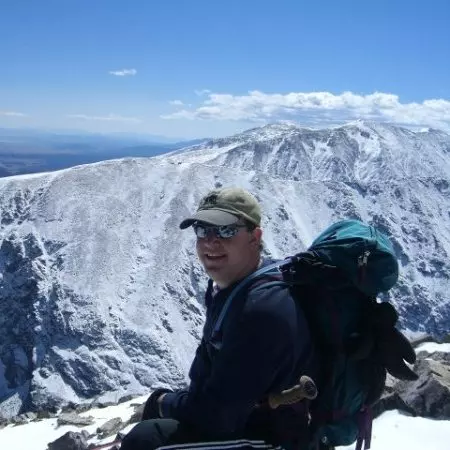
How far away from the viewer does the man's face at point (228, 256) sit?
531 cm

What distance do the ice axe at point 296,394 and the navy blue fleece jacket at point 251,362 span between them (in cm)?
9

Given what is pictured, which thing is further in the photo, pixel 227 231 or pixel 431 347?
pixel 431 347

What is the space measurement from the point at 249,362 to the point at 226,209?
4.83 ft

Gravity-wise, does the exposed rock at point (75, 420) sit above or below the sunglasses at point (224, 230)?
below

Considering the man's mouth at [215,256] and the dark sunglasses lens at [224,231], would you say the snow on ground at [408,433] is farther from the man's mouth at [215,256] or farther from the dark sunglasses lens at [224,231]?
the dark sunglasses lens at [224,231]

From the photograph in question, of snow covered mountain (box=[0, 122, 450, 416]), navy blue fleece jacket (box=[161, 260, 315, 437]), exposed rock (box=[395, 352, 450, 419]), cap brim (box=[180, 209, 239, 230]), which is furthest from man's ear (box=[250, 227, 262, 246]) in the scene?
snow covered mountain (box=[0, 122, 450, 416])

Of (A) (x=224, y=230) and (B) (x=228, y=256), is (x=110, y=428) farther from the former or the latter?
(A) (x=224, y=230)

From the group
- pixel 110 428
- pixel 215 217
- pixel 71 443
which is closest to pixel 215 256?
pixel 215 217

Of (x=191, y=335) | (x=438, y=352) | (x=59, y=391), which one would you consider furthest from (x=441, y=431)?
(x=191, y=335)

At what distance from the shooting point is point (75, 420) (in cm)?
2769

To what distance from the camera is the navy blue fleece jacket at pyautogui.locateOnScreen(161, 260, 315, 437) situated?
15.1ft

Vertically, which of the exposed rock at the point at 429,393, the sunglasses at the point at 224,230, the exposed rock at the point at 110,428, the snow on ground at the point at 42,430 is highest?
the sunglasses at the point at 224,230

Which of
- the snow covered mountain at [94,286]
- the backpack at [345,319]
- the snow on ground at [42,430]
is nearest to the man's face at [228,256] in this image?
the backpack at [345,319]

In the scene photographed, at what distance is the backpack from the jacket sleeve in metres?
0.30
